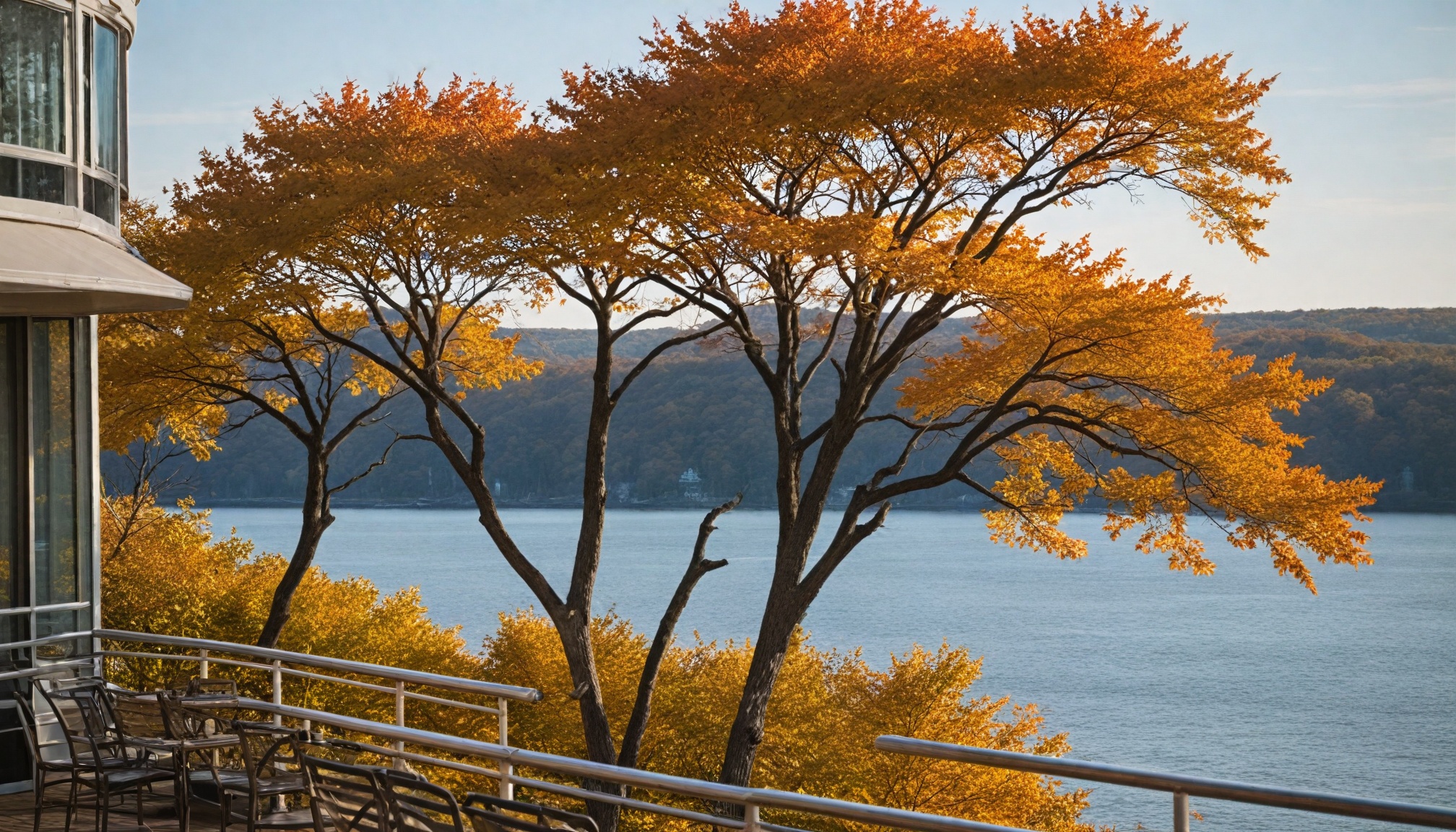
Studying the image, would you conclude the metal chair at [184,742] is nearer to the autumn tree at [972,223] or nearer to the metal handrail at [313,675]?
the metal handrail at [313,675]

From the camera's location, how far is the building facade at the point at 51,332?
7.96m

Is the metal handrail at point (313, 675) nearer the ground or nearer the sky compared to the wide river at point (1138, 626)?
nearer the sky

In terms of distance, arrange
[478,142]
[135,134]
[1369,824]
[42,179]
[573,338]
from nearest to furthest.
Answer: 1. [42,179]
2. [135,134]
3. [478,142]
4. [1369,824]
5. [573,338]

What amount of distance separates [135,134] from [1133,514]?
10.8 meters

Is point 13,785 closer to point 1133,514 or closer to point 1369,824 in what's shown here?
point 1133,514

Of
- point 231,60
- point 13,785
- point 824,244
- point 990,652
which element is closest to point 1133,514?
point 824,244

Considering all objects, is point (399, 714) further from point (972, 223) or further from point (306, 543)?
point (306, 543)

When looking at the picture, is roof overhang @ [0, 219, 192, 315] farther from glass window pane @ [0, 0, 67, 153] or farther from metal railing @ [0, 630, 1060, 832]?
metal railing @ [0, 630, 1060, 832]

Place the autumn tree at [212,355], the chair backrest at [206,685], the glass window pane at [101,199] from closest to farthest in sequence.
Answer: the chair backrest at [206,685]
the glass window pane at [101,199]
the autumn tree at [212,355]

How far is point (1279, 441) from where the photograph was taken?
1263 centimetres

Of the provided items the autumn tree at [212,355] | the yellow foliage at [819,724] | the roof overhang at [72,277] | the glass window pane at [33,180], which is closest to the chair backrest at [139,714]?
the roof overhang at [72,277]

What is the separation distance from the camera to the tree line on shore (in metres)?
11.8

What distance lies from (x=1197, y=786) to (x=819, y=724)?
1501 cm

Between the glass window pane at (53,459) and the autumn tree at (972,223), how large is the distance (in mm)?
5733
